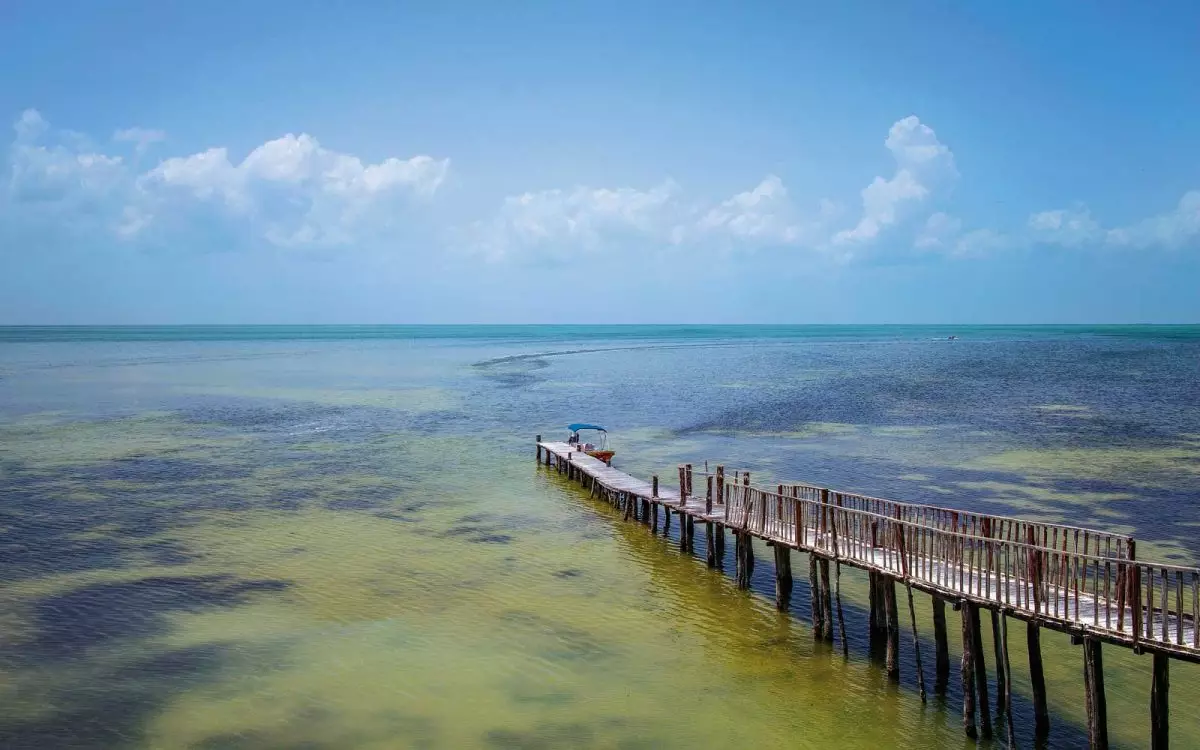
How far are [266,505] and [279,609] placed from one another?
1169 centimetres

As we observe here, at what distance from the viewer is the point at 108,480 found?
36.9m

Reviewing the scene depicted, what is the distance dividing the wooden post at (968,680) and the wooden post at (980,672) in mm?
59

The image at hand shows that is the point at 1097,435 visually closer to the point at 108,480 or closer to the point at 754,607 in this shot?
the point at 754,607

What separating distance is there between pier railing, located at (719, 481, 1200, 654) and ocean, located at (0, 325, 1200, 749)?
2.03 meters

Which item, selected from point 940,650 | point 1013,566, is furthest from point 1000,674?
point 1013,566

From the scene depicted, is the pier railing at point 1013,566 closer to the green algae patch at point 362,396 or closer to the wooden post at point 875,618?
the wooden post at point 875,618

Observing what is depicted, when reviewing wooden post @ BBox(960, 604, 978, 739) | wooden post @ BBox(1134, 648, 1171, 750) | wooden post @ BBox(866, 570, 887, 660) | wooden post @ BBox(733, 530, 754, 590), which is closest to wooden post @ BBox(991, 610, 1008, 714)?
wooden post @ BBox(960, 604, 978, 739)

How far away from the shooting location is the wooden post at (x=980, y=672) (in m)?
16.0

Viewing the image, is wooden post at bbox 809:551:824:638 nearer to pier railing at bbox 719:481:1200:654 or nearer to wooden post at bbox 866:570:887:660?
pier railing at bbox 719:481:1200:654

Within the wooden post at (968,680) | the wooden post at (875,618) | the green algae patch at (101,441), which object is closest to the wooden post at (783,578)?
the wooden post at (875,618)

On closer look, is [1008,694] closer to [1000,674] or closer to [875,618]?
[1000,674]

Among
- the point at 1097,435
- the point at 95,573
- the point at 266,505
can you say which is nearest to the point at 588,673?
the point at 95,573

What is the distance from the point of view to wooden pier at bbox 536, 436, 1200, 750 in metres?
14.4

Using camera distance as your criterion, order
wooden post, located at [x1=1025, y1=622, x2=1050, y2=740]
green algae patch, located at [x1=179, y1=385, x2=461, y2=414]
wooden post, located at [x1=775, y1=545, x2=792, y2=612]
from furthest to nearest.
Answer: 1. green algae patch, located at [x1=179, y1=385, x2=461, y2=414]
2. wooden post, located at [x1=775, y1=545, x2=792, y2=612]
3. wooden post, located at [x1=1025, y1=622, x2=1050, y2=740]
